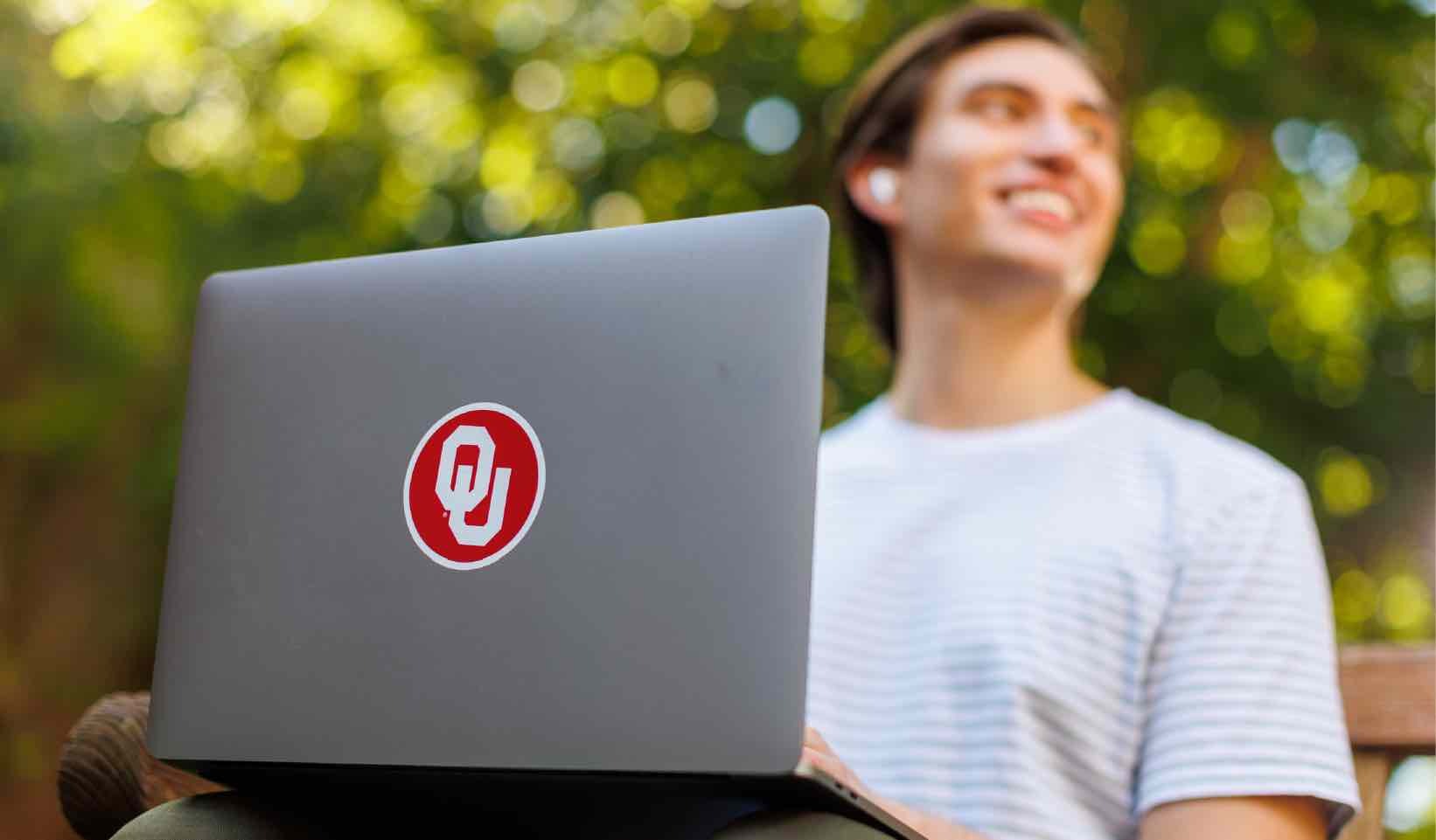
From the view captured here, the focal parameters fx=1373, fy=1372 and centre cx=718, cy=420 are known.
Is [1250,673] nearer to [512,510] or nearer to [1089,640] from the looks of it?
[1089,640]

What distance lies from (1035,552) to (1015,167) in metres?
0.49

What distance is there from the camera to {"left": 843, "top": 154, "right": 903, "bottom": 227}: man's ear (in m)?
1.83

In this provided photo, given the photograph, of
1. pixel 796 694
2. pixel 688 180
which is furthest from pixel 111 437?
pixel 796 694

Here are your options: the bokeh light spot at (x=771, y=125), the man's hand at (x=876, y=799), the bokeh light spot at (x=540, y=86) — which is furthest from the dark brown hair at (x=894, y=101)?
the bokeh light spot at (x=540, y=86)

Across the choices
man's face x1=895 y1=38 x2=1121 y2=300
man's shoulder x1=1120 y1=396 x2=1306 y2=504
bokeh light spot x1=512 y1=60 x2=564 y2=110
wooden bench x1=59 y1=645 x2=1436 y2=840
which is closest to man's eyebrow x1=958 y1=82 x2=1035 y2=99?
man's face x1=895 y1=38 x2=1121 y2=300

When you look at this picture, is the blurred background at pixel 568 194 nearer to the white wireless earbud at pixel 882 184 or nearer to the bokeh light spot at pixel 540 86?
the bokeh light spot at pixel 540 86

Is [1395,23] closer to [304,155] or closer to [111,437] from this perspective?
[304,155]

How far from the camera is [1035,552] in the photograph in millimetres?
1392

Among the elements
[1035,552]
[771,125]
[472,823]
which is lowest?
[472,823]

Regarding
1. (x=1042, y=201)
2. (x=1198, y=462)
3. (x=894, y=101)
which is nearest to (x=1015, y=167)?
(x=1042, y=201)

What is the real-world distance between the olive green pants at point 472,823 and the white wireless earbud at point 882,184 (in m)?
1.14

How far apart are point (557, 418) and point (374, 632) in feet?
0.57

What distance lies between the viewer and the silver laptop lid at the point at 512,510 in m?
0.73

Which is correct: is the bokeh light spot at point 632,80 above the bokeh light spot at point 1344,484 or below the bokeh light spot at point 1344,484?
above
